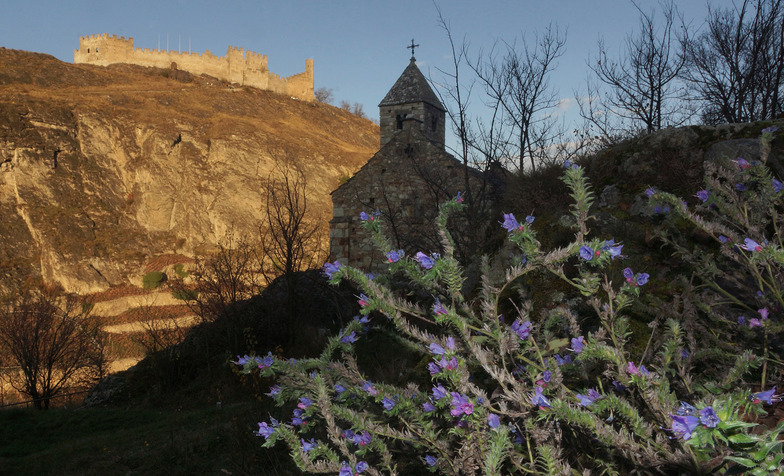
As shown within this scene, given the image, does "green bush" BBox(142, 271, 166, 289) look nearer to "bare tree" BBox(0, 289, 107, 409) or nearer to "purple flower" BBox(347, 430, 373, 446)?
"bare tree" BBox(0, 289, 107, 409)

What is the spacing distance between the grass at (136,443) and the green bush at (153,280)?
21.8 metres

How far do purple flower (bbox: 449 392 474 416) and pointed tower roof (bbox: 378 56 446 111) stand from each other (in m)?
17.5

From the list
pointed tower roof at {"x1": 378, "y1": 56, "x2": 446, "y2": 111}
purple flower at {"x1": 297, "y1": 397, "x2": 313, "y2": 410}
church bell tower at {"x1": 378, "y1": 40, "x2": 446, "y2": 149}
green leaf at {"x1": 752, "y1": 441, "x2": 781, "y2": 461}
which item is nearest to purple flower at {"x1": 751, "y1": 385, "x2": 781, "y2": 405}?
green leaf at {"x1": 752, "y1": 441, "x2": 781, "y2": 461}

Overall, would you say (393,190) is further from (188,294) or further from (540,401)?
(540,401)

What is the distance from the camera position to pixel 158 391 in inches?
404

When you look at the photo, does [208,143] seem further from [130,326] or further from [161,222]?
[130,326]

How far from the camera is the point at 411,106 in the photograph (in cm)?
1853

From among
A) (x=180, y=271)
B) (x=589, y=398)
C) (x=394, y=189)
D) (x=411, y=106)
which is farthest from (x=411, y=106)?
(x=180, y=271)

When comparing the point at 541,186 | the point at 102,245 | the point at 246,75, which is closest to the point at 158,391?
the point at 541,186

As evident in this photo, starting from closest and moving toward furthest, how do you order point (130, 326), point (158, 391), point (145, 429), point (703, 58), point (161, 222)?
point (145, 429)
point (158, 391)
point (703, 58)
point (130, 326)
point (161, 222)

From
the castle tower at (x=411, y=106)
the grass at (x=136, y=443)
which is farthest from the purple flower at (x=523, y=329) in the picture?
the castle tower at (x=411, y=106)

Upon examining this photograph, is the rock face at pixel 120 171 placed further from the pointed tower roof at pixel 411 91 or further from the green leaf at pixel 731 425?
the green leaf at pixel 731 425

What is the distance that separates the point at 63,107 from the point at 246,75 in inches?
735

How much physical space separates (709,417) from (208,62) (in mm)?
55716
